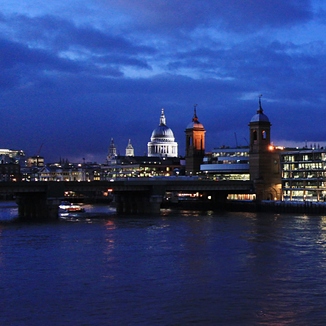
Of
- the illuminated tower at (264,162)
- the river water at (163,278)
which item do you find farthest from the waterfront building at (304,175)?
the river water at (163,278)

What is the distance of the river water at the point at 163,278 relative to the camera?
124 feet

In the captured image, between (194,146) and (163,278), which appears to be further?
(194,146)

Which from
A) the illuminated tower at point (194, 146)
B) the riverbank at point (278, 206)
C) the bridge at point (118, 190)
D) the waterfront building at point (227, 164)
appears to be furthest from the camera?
the illuminated tower at point (194, 146)

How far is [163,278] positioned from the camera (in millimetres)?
47906

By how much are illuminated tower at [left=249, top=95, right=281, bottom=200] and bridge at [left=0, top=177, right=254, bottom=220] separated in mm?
3578

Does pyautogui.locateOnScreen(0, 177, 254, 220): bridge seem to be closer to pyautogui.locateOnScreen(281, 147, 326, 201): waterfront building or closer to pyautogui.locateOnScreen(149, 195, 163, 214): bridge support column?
pyautogui.locateOnScreen(149, 195, 163, 214): bridge support column

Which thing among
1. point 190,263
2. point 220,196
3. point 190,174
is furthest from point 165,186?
point 190,263

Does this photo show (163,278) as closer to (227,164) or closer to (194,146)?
(227,164)

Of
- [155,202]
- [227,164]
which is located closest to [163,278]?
[155,202]

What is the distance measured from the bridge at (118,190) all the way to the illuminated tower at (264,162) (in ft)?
11.7

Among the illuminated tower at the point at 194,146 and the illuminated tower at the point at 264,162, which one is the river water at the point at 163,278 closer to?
the illuminated tower at the point at 264,162

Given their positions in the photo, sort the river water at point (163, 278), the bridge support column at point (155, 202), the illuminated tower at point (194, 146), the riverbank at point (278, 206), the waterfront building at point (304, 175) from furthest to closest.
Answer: the illuminated tower at point (194, 146) → the waterfront building at point (304, 175) → the bridge support column at point (155, 202) → the riverbank at point (278, 206) → the river water at point (163, 278)

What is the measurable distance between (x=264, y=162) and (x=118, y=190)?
39.7 m

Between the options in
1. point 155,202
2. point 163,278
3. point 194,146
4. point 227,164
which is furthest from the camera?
point 194,146
